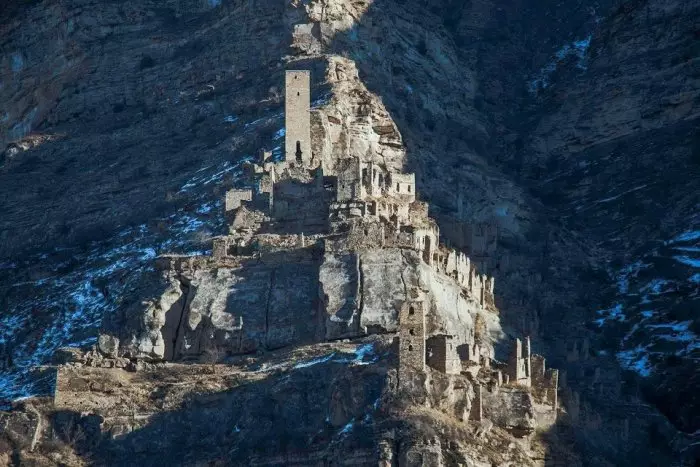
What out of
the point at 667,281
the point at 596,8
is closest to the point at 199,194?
the point at 667,281

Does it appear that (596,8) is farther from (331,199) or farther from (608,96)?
(331,199)

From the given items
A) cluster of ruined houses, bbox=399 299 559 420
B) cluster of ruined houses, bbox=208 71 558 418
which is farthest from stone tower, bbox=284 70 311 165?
cluster of ruined houses, bbox=399 299 559 420

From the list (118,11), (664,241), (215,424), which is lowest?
(215,424)

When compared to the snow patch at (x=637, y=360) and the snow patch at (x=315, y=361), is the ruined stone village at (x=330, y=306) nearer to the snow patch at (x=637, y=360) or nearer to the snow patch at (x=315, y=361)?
the snow patch at (x=315, y=361)

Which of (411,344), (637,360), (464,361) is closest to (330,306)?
(464,361)

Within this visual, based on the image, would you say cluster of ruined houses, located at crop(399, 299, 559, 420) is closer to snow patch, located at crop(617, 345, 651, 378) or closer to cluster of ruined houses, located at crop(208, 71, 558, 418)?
cluster of ruined houses, located at crop(208, 71, 558, 418)

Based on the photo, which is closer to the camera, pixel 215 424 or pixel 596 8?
pixel 215 424

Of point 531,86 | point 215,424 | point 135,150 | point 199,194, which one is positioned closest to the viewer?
point 215,424
